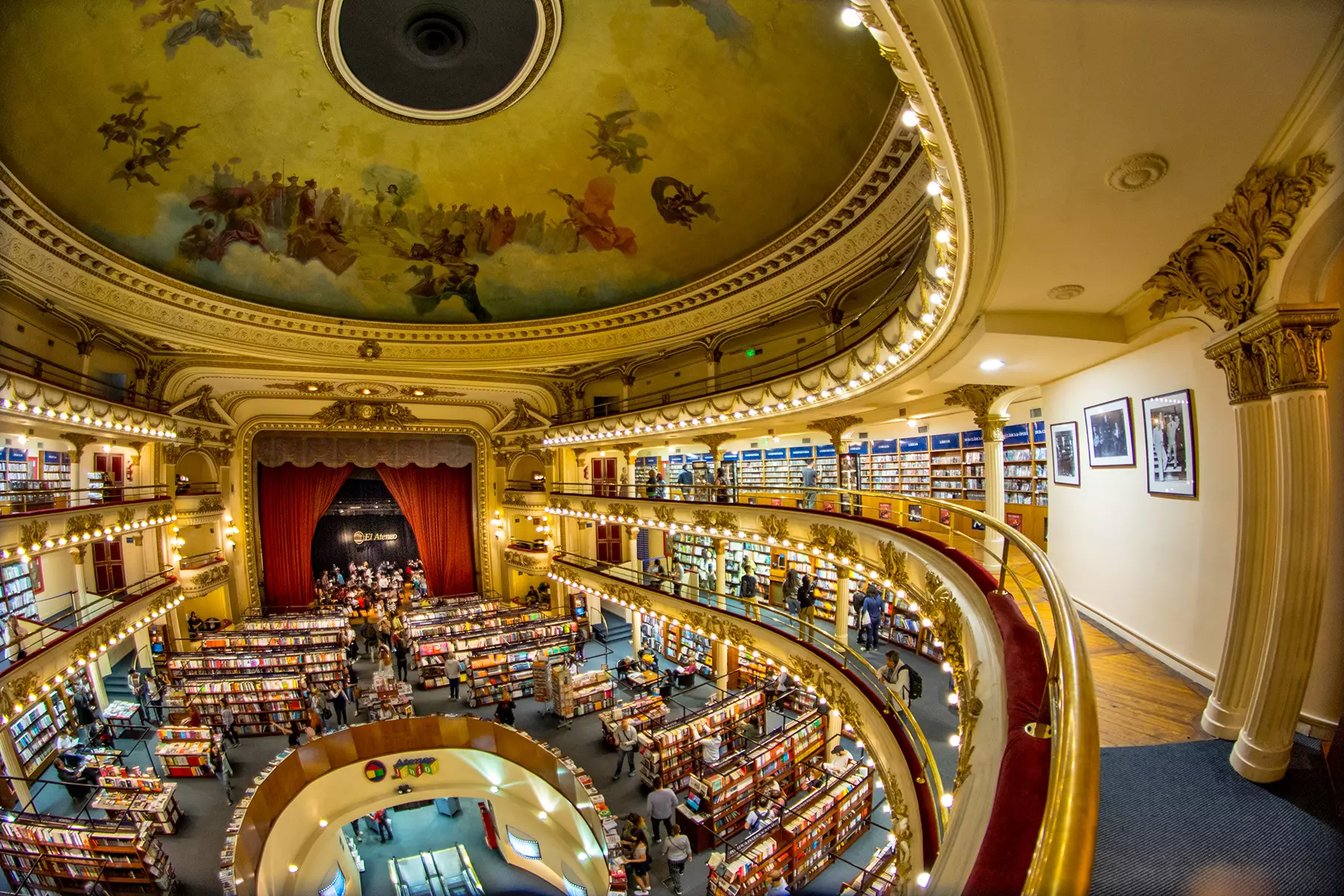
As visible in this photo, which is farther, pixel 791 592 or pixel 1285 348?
pixel 791 592

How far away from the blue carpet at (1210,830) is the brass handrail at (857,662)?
179 cm

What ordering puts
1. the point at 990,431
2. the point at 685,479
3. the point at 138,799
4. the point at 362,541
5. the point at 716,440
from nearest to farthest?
→ the point at 990,431
the point at 138,799
the point at 716,440
the point at 685,479
the point at 362,541

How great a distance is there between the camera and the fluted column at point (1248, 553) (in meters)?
3.40

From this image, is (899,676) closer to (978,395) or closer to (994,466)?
(994,466)

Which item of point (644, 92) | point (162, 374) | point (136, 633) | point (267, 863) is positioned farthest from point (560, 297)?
point (136, 633)

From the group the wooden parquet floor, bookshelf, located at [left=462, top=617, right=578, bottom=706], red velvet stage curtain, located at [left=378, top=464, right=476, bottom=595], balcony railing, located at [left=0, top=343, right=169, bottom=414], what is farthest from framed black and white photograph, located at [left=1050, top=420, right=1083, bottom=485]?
red velvet stage curtain, located at [left=378, top=464, right=476, bottom=595]

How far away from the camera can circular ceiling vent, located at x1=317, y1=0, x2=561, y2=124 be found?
9.82 m

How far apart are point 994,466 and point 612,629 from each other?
13.7 m

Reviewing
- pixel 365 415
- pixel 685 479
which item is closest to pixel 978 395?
pixel 685 479

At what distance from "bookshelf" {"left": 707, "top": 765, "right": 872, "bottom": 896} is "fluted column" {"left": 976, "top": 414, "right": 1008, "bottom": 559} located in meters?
4.24

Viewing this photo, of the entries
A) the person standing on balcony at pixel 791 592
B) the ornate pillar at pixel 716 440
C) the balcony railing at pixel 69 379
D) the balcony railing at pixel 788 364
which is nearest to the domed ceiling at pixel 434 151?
the balcony railing at pixel 788 364

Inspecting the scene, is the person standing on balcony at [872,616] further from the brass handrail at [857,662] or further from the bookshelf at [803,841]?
the bookshelf at [803,841]

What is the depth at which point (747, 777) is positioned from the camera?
349 inches

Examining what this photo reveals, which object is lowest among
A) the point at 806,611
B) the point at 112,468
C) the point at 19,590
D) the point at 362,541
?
the point at 806,611
